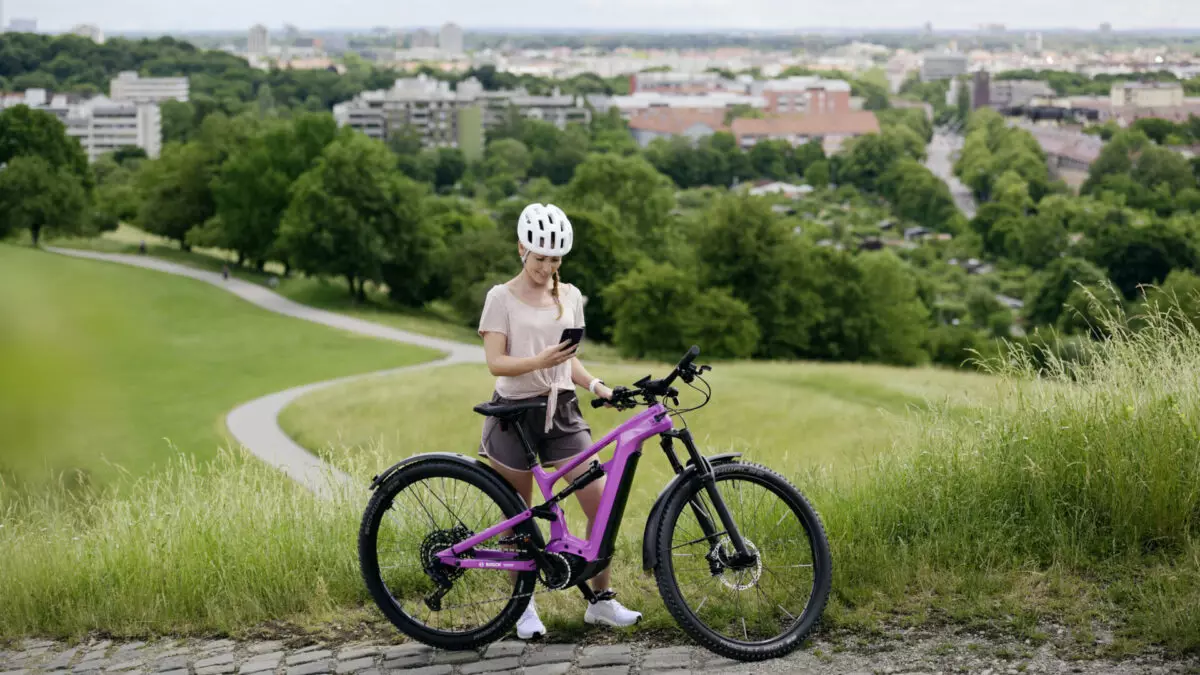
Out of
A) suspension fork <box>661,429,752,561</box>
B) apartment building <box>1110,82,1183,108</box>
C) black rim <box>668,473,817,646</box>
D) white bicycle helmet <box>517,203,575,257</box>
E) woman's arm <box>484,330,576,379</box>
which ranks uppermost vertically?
apartment building <box>1110,82,1183,108</box>

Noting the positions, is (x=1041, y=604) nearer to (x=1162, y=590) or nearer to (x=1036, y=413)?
(x=1162, y=590)

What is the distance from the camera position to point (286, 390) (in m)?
38.6

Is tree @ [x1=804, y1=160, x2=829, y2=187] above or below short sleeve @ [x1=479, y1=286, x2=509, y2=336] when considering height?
below

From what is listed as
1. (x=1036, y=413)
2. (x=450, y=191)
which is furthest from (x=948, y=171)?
(x=1036, y=413)

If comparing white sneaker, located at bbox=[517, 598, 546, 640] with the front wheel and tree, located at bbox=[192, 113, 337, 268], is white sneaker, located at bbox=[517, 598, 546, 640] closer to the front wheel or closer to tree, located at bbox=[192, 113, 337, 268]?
the front wheel

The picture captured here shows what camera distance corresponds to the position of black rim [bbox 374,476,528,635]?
519 cm

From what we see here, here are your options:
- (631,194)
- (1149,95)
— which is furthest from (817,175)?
(631,194)

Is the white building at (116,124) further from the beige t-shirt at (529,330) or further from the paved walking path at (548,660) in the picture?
the beige t-shirt at (529,330)

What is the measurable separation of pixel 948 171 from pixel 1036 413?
157 meters

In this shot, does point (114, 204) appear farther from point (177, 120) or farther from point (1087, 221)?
point (1087, 221)

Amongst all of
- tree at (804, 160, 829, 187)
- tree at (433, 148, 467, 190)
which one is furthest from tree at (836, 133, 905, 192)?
tree at (433, 148, 467, 190)

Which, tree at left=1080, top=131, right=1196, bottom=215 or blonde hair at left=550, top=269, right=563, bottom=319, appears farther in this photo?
tree at left=1080, top=131, right=1196, bottom=215

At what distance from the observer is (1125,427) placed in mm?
6094

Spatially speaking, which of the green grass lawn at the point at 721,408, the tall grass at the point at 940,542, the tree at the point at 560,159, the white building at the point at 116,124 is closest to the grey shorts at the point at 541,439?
the tall grass at the point at 940,542
